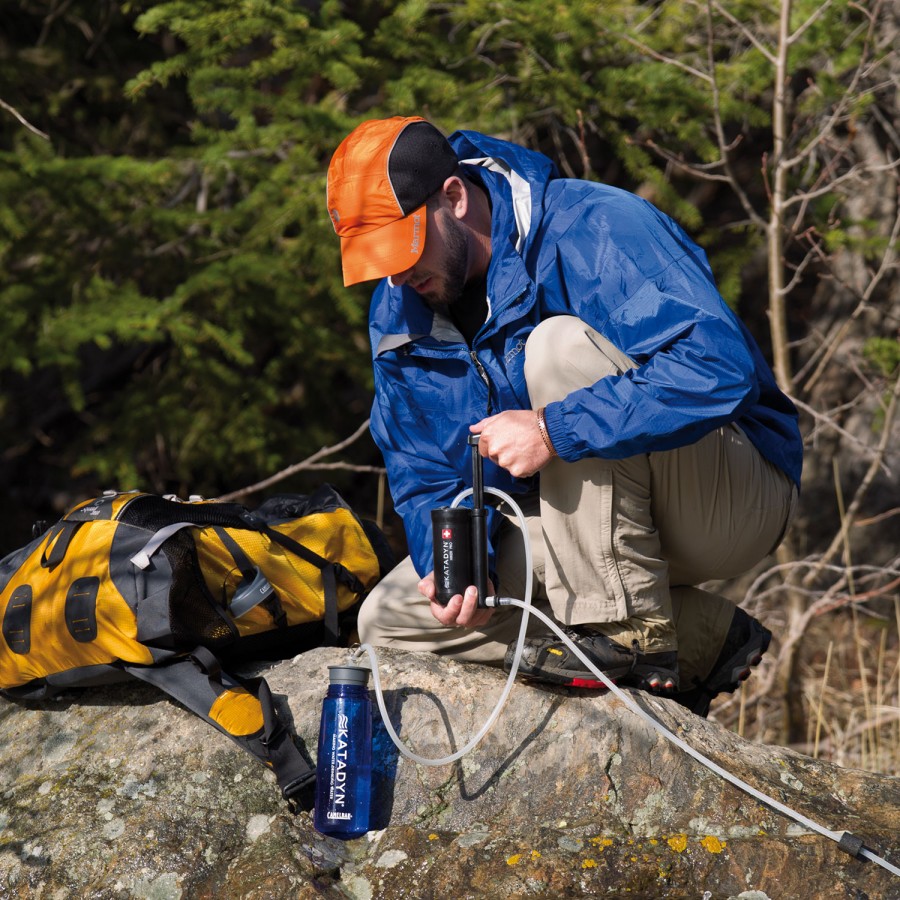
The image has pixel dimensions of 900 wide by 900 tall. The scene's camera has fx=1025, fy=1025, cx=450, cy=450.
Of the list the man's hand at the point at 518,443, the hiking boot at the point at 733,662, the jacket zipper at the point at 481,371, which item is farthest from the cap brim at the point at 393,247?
the hiking boot at the point at 733,662

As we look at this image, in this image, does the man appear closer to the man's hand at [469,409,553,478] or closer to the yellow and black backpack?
the man's hand at [469,409,553,478]

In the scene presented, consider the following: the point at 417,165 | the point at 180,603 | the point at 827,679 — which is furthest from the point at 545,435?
the point at 827,679

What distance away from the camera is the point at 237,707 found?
2.58 meters

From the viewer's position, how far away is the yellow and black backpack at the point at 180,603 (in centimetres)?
260

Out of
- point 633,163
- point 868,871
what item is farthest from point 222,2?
point 868,871

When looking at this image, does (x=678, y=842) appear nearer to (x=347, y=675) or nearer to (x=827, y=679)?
(x=347, y=675)

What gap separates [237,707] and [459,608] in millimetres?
613

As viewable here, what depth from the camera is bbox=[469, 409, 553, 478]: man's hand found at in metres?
2.42

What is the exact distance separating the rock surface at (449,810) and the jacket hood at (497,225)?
937 mm

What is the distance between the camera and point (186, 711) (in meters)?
2.72

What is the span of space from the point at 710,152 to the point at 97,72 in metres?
3.44

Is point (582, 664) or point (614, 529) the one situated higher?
point (614, 529)

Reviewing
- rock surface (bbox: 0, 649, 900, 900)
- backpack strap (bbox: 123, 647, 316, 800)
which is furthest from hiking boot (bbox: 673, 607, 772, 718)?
backpack strap (bbox: 123, 647, 316, 800)

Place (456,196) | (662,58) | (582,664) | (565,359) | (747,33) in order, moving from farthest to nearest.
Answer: (662,58)
(747,33)
(456,196)
(582,664)
(565,359)
